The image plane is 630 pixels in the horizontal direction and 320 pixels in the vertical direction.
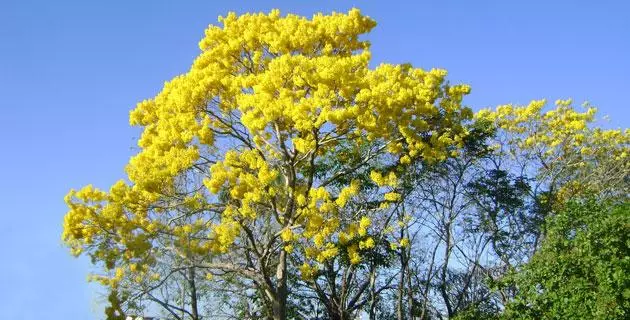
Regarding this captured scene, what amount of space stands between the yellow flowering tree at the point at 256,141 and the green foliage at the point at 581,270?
2.83m

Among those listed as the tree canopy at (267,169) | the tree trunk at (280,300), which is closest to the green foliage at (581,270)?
the tree canopy at (267,169)

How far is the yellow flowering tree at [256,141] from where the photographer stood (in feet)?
38.9

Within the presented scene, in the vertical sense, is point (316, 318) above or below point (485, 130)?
below

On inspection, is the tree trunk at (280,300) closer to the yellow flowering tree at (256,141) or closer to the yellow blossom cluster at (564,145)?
the yellow flowering tree at (256,141)

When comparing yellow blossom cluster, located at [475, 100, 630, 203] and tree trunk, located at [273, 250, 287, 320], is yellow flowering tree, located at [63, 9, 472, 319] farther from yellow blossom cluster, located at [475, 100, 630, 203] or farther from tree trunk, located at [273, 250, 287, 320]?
Answer: yellow blossom cluster, located at [475, 100, 630, 203]

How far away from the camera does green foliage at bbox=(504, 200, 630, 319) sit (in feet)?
30.4

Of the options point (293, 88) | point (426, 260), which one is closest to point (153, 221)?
point (293, 88)

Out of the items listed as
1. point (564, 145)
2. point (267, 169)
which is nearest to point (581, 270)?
point (267, 169)

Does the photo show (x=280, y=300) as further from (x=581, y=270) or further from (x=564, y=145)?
(x=564, y=145)

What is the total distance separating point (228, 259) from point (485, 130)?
7467 millimetres

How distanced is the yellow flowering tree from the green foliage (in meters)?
2.83

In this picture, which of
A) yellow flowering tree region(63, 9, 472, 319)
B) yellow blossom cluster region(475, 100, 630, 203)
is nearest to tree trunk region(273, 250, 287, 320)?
yellow flowering tree region(63, 9, 472, 319)

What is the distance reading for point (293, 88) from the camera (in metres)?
12.2

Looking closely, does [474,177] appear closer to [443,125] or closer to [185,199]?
[443,125]
